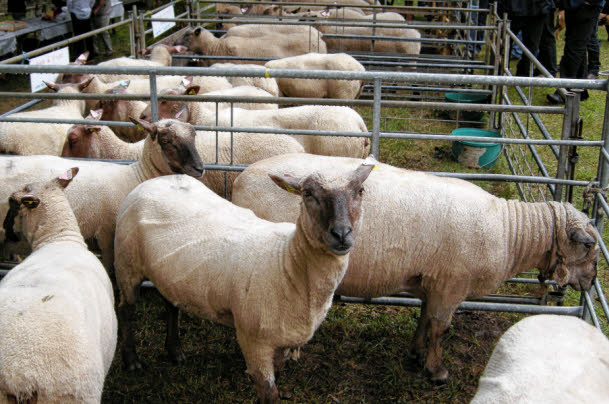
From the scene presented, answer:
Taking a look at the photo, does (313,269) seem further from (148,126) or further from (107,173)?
(107,173)

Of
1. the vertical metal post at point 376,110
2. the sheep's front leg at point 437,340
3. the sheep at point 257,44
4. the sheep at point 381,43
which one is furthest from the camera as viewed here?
the sheep at point 381,43

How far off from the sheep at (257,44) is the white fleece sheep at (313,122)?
4.15 meters

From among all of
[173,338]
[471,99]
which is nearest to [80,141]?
[173,338]

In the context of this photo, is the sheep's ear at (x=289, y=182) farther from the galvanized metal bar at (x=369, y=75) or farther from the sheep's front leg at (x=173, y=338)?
the sheep's front leg at (x=173, y=338)

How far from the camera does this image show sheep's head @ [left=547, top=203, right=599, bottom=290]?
4.05 metres

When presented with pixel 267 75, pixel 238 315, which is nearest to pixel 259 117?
pixel 267 75

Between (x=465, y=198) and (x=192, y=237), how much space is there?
174 cm

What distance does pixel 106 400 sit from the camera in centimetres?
411

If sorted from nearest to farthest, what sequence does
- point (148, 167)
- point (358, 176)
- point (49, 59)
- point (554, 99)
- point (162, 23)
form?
point (358, 176) < point (148, 167) < point (49, 59) < point (554, 99) < point (162, 23)

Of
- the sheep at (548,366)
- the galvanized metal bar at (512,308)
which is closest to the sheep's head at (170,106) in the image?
the galvanized metal bar at (512,308)

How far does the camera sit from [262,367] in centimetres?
350

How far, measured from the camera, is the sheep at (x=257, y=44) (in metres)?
10.3

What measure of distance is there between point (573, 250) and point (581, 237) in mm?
115

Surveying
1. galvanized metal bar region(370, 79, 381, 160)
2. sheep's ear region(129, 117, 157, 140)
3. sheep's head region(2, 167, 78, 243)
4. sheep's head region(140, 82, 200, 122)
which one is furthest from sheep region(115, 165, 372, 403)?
sheep's head region(140, 82, 200, 122)
